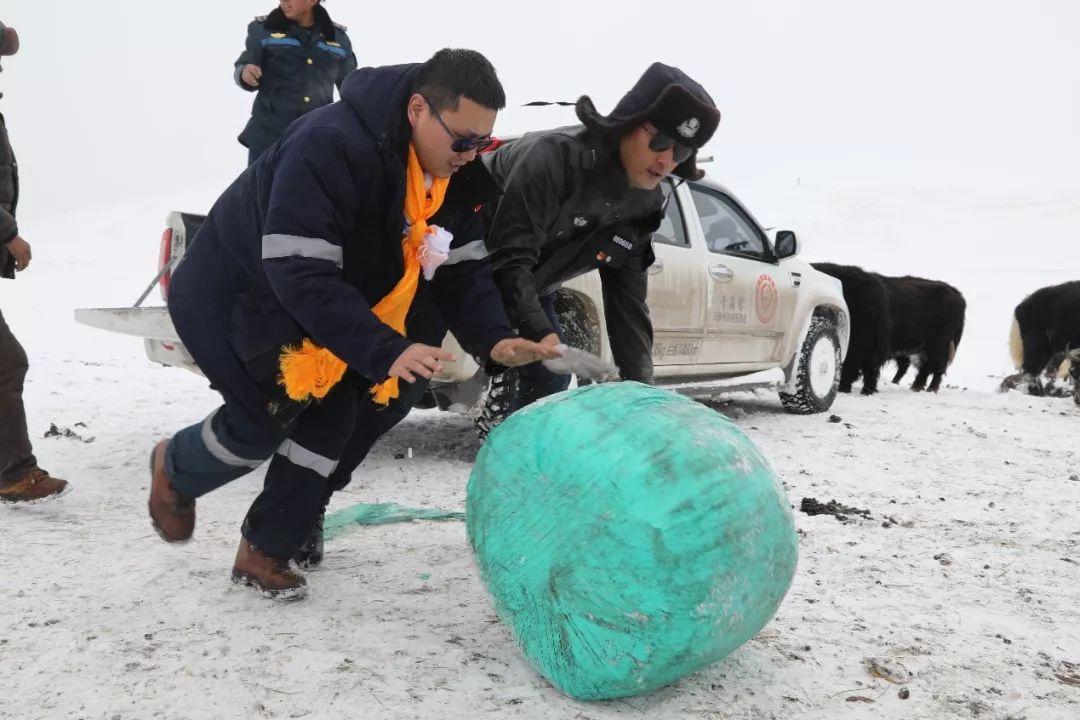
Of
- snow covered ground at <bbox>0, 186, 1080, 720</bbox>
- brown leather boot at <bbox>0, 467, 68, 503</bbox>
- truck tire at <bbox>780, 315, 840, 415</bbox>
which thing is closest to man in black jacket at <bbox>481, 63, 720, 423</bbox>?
snow covered ground at <bbox>0, 186, 1080, 720</bbox>

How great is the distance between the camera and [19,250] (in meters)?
4.08

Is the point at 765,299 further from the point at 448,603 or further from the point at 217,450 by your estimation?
the point at 217,450

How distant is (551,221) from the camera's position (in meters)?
3.64

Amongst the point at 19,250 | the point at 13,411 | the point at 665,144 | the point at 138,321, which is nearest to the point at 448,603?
the point at 665,144

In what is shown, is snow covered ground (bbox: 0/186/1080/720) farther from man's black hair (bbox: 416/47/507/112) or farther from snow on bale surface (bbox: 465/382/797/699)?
man's black hair (bbox: 416/47/507/112)

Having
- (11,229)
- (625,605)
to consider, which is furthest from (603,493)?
(11,229)

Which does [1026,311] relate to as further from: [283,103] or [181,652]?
[181,652]

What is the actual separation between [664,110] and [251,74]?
2891 mm

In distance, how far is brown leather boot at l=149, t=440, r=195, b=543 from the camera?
2.89 metres

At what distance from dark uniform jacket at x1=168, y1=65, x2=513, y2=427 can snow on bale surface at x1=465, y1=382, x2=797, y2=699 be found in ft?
1.71

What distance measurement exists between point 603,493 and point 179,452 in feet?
4.84

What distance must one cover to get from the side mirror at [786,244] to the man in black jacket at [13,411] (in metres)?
5.22

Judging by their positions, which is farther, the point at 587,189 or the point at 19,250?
the point at 19,250

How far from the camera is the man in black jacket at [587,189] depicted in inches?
134
